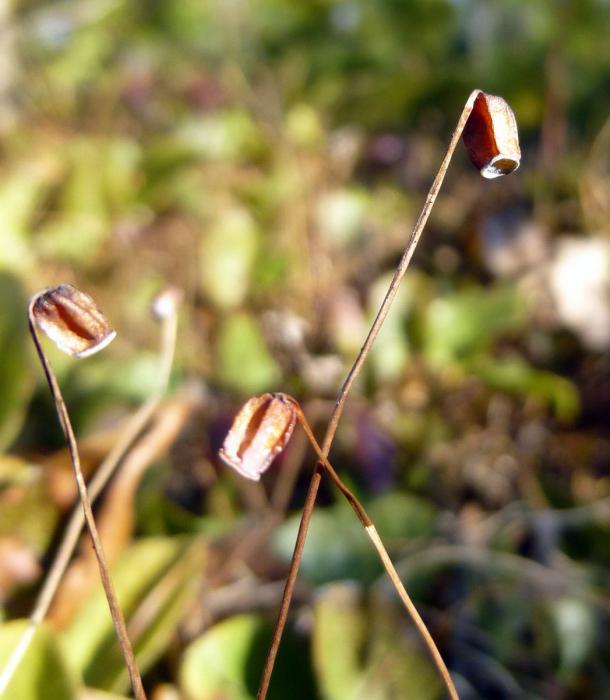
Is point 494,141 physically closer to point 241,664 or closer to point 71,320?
point 71,320

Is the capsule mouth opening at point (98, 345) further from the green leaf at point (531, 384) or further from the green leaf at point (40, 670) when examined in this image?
the green leaf at point (531, 384)

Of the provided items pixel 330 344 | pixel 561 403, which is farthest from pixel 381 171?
pixel 561 403

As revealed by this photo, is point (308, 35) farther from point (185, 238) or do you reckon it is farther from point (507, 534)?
point (507, 534)

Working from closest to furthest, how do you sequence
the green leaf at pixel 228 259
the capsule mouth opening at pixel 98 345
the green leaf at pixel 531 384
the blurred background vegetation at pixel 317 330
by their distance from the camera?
the capsule mouth opening at pixel 98 345
the blurred background vegetation at pixel 317 330
the green leaf at pixel 531 384
the green leaf at pixel 228 259

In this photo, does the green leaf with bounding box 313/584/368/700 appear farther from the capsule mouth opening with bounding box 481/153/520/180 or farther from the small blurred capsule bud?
the capsule mouth opening with bounding box 481/153/520/180

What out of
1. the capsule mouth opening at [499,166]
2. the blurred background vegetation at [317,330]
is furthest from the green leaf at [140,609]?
the capsule mouth opening at [499,166]

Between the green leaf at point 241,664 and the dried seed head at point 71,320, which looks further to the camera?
the green leaf at point 241,664

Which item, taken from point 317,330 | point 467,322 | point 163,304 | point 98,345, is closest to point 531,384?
point 467,322
